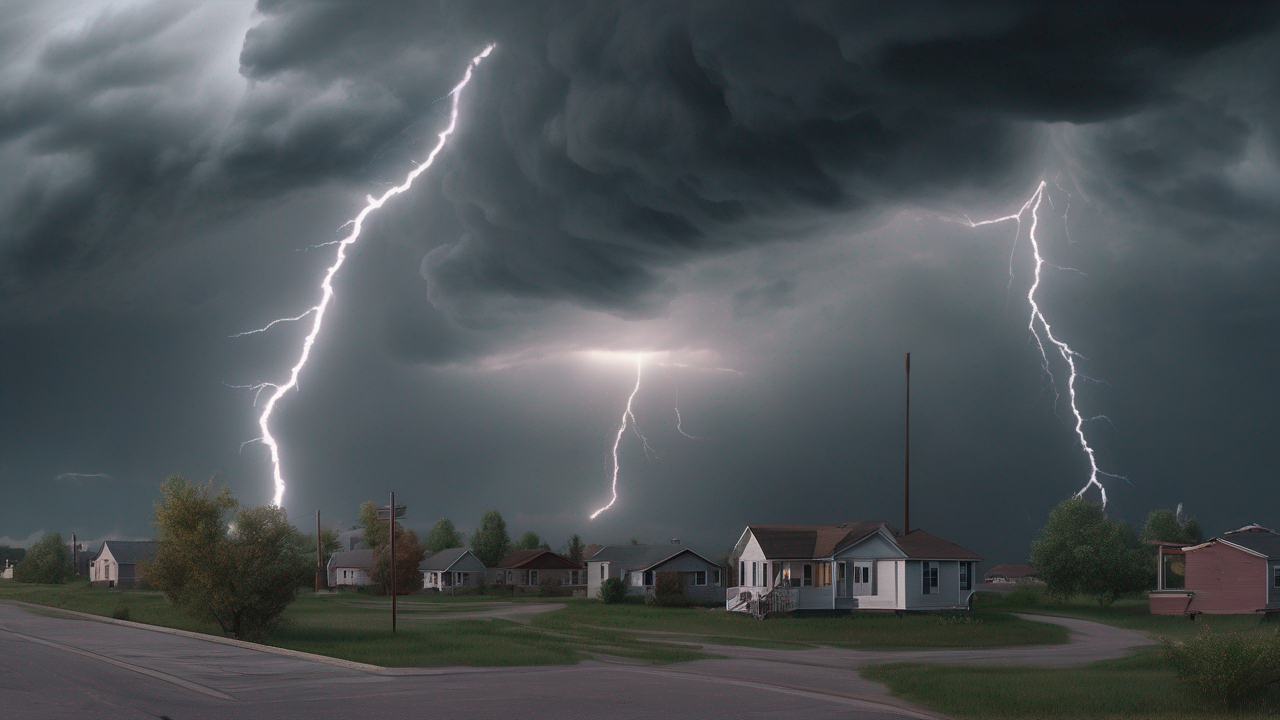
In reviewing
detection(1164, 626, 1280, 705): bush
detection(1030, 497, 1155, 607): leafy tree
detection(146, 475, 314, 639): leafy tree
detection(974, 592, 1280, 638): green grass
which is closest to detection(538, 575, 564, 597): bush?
detection(974, 592, 1280, 638): green grass

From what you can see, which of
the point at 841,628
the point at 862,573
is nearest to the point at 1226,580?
the point at 862,573

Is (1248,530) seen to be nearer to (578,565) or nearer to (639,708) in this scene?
(639,708)

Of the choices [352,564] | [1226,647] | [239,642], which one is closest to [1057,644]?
[1226,647]

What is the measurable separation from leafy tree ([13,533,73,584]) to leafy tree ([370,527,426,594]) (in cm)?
4716

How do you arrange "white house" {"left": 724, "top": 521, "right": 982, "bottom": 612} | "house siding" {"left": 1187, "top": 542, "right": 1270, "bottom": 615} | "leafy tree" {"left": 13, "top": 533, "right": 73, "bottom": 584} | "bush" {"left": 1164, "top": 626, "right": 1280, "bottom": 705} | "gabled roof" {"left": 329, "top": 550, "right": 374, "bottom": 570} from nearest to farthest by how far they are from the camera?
"bush" {"left": 1164, "top": 626, "right": 1280, "bottom": 705}, "white house" {"left": 724, "top": 521, "right": 982, "bottom": 612}, "house siding" {"left": 1187, "top": 542, "right": 1270, "bottom": 615}, "leafy tree" {"left": 13, "top": 533, "right": 73, "bottom": 584}, "gabled roof" {"left": 329, "top": 550, "right": 374, "bottom": 570}

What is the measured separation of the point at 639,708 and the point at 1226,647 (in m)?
13.1

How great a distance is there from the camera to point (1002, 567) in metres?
189

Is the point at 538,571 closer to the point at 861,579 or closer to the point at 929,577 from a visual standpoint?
the point at 861,579

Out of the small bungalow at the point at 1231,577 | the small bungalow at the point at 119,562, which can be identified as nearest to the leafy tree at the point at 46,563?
the small bungalow at the point at 119,562

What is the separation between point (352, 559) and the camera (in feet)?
402

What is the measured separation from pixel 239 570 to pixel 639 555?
51.1m

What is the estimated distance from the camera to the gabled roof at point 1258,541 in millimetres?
55125

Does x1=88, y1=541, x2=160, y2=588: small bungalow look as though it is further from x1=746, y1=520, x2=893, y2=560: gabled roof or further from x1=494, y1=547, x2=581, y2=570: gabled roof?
x1=746, y1=520, x2=893, y2=560: gabled roof

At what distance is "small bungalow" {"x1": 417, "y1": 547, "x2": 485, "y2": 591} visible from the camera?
105m
